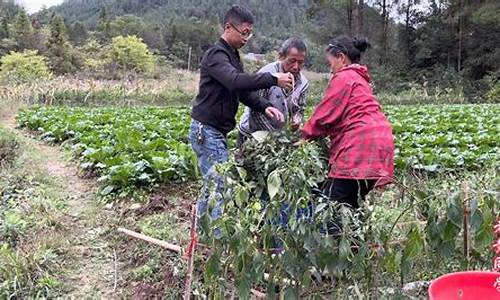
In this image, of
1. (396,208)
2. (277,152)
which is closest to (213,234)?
(277,152)

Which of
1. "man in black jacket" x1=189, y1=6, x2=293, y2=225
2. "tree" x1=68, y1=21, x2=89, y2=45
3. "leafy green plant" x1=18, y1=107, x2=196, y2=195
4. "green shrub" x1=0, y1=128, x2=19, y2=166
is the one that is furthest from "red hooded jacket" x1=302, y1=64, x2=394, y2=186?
"tree" x1=68, y1=21, x2=89, y2=45

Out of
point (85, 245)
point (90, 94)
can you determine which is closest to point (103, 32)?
point (90, 94)

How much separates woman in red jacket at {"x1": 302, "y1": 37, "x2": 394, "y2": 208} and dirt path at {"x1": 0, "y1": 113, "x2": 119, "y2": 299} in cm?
169

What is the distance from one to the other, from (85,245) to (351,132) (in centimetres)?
239

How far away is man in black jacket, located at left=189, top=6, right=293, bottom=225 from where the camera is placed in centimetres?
296

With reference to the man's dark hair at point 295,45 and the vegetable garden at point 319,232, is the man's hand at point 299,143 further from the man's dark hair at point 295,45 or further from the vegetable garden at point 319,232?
the man's dark hair at point 295,45

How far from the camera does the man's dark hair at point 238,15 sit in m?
3.11

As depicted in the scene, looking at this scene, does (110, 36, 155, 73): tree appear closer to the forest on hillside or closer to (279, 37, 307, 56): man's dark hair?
the forest on hillside

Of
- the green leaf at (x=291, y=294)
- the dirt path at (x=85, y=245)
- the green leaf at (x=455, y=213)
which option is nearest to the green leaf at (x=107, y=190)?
the dirt path at (x=85, y=245)

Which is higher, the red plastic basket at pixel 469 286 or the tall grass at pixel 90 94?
the red plastic basket at pixel 469 286

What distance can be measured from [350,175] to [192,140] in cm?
108

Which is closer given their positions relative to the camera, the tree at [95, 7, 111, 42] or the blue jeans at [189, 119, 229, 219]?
the blue jeans at [189, 119, 229, 219]

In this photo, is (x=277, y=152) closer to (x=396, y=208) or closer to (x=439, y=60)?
(x=396, y=208)

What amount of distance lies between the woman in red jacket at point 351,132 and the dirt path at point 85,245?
5.56ft
